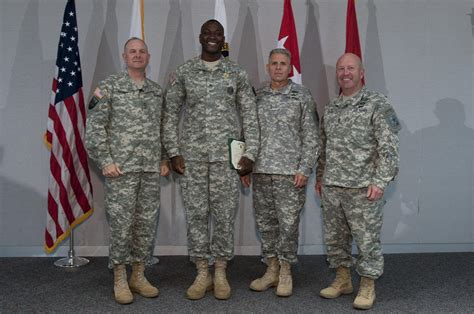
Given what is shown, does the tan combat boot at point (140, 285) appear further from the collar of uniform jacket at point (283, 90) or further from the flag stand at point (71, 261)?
the collar of uniform jacket at point (283, 90)

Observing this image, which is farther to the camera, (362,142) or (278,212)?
(278,212)

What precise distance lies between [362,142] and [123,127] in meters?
1.44

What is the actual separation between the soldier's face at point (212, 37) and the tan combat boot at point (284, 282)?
1439 mm

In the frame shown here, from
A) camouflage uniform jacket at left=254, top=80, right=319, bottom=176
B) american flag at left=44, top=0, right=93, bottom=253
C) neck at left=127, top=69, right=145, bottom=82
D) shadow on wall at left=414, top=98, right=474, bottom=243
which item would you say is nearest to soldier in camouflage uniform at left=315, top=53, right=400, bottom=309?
camouflage uniform jacket at left=254, top=80, right=319, bottom=176

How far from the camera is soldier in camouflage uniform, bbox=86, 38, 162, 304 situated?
309 cm

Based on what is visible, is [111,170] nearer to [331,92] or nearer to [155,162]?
[155,162]

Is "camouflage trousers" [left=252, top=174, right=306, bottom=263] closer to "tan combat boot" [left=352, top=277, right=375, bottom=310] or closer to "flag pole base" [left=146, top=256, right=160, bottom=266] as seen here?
"tan combat boot" [left=352, top=277, right=375, bottom=310]

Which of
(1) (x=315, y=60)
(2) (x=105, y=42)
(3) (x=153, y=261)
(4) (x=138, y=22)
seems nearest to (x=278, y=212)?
(3) (x=153, y=261)

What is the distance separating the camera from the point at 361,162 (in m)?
3.06

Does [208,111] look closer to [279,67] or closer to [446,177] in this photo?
[279,67]

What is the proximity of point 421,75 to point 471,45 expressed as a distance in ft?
1.67

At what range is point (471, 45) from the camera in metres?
4.46

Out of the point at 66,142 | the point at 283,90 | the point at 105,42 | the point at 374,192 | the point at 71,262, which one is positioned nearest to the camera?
the point at 374,192

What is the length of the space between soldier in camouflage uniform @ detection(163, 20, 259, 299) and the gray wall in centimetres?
109
